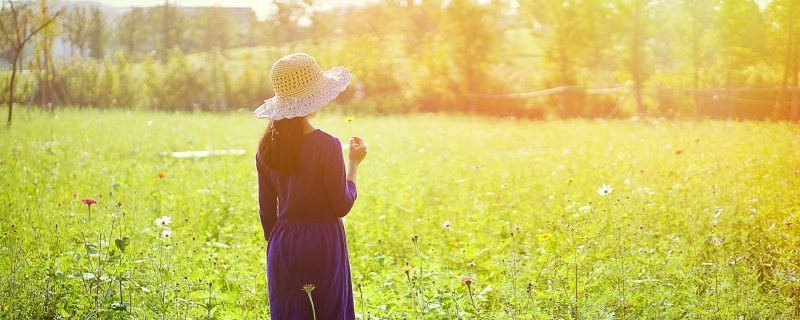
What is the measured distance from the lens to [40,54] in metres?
7.47

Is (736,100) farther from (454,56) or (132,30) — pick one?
(132,30)

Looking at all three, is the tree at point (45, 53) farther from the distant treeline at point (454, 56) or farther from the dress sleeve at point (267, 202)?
the dress sleeve at point (267, 202)

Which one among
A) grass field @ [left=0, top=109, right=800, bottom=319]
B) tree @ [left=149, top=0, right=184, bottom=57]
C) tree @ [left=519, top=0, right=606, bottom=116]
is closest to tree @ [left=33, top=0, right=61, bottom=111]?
grass field @ [left=0, top=109, right=800, bottom=319]

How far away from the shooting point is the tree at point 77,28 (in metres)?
8.20

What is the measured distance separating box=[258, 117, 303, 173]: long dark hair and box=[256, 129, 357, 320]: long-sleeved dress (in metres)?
0.03

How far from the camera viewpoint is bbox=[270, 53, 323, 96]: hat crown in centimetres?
234

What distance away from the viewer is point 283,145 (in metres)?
2.26

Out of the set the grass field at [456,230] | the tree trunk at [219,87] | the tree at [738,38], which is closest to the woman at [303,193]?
the grass field at [456,230]

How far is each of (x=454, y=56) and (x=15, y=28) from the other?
11.2m

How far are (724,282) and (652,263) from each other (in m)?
0.39

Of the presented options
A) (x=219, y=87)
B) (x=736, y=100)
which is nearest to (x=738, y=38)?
(x=736, y=100)

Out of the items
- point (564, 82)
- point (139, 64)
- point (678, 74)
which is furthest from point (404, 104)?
point (678, 74)

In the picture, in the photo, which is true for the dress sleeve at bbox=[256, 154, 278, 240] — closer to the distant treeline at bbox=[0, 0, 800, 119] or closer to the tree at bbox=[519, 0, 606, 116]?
the distant treeline at bbox=[0, 0, 800, 119]

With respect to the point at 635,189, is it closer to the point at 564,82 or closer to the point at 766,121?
the point at 766,121
